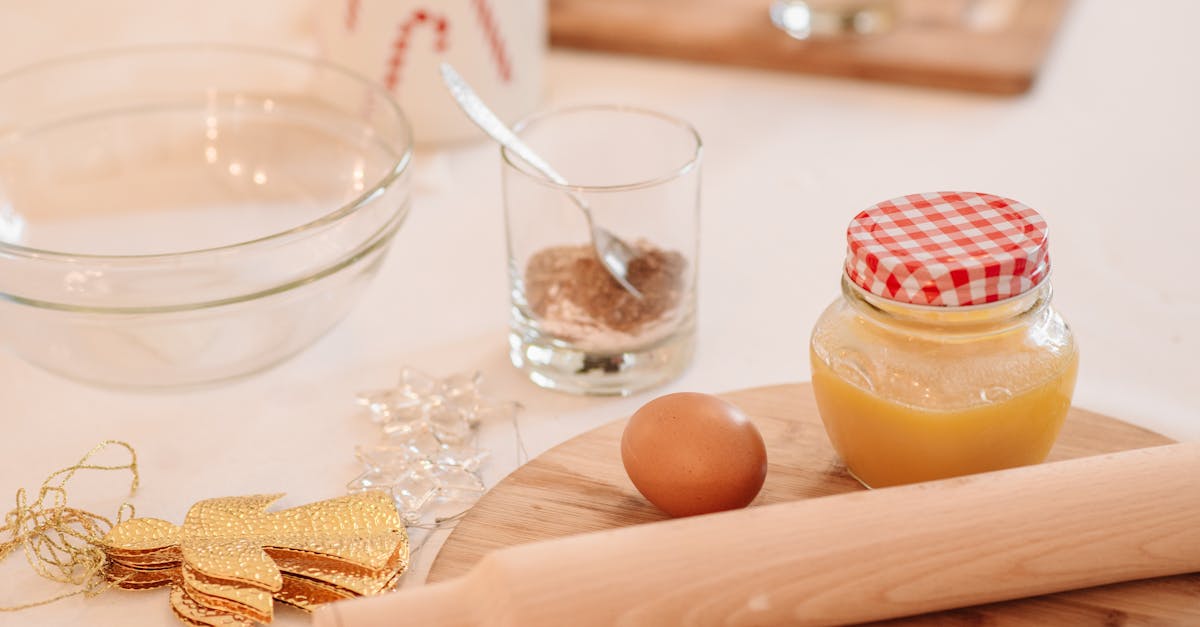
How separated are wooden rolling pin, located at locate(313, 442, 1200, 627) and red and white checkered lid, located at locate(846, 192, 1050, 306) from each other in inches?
4.5

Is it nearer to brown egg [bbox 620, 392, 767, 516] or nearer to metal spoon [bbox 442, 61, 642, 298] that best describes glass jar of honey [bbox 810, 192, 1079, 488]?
brown egg [bbox 620, 392, 767, 516]

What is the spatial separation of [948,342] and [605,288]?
29 cm

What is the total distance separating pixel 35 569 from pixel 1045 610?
63 cm

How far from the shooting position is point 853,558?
697 mm

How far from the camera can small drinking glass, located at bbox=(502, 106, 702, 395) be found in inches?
37.4

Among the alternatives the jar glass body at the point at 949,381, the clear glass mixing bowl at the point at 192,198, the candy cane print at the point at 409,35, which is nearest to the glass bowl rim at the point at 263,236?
the clear glass mixing bowl at the point at 192,198

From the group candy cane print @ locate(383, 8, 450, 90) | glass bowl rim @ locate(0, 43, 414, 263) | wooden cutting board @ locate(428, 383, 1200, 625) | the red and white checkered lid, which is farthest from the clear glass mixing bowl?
the red and white checkered lid

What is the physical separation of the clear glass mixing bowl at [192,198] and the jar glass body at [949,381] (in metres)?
0.40

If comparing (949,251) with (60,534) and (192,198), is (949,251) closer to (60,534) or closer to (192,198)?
(60,534)

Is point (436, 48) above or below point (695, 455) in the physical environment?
above

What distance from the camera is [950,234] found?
76 centimetres

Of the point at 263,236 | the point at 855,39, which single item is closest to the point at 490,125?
the point at 263,236

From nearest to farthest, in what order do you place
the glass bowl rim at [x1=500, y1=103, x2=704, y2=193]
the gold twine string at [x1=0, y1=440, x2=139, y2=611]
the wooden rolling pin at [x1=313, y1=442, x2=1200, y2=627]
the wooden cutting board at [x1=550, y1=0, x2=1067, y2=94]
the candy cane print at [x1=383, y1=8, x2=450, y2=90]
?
the wooden rolling pin at [x1=313, y1=442, x2=1200, y2=627], the gold twine string at [x1=0, y1=440, x2=139, y2=611], the glass bowl rim at [x1=500, y1=103, x2=704, y2=193], the candy cane print at [x1=383, y1=8, x2=450, y2=90], the wooden cutting board at [x1=550, y1=0, x2=1067, y2=94]

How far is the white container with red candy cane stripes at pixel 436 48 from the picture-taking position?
4.23ft
